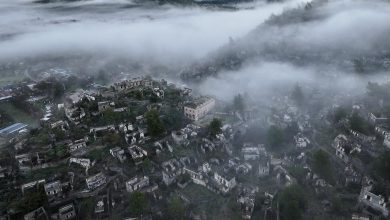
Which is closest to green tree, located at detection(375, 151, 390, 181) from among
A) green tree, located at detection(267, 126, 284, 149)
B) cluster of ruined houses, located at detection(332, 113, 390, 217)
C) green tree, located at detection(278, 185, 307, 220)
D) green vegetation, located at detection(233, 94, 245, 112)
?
cluster of ruined houses, located at detection(332, 113, 390, 217)

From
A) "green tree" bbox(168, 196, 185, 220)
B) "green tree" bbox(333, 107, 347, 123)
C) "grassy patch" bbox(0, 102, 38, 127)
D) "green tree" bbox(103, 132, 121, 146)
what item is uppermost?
"green tree" bbox(333, 107, 347, 123)

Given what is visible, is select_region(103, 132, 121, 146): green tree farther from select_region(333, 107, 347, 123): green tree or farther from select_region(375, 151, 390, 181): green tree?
select_region(375, 151, 390, 181): green tree

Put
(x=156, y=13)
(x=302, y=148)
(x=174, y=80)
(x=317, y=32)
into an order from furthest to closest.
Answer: (x=156, y=13) < (x=317, y=32) < (x=174, y=80) < (x=302, y=148)

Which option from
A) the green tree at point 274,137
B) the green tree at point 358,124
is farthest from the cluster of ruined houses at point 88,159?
the green tree at point 358,124

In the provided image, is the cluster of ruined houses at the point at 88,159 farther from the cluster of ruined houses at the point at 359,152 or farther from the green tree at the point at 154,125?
the cluster of ruined houses at the point at 359,152

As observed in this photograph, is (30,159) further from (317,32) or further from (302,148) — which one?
(317,32)

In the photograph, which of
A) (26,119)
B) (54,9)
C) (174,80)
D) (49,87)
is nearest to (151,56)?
(174,80)
